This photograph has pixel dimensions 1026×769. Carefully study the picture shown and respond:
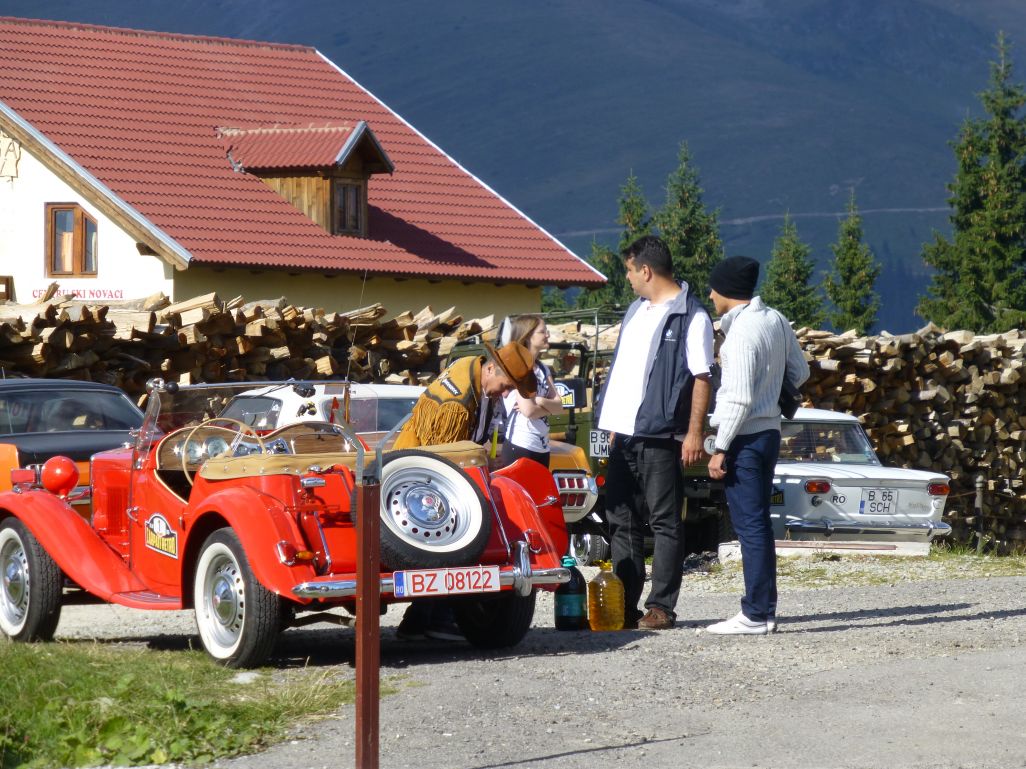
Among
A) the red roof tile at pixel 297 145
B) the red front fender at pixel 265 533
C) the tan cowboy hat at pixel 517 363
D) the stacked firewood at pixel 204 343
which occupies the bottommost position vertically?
the red front fender at pixel 265 533

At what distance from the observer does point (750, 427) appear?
8.50 metres

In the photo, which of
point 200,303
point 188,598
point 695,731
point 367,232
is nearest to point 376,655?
point 695,731

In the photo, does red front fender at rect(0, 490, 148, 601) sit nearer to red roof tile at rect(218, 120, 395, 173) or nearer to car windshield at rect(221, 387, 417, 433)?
car windshield at rect(221, 387, 417, 433)

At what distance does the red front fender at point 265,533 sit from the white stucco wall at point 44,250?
20.8 m

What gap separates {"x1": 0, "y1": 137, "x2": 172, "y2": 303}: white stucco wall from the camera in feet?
92.7

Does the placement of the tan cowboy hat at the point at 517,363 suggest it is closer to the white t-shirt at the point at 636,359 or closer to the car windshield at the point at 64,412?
the white t-shirt at the point at 636,359

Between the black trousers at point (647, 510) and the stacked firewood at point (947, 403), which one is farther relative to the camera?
the stacked firewood at point (947, 403)

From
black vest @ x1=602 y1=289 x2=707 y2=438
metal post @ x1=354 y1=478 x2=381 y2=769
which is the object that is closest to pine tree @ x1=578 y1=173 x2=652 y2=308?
black vest @ x1=602 y1=289 x2=707 y2=438

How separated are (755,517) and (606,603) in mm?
927

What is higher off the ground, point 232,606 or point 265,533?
point 265,533

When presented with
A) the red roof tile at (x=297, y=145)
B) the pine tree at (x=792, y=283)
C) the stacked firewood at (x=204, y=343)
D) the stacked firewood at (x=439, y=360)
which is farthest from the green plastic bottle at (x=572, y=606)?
the pine tree at (x=792, y=283)

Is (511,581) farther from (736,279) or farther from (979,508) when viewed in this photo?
(979,508)

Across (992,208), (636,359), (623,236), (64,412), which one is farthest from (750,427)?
(992,208)

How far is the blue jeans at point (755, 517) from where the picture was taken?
846 cm
